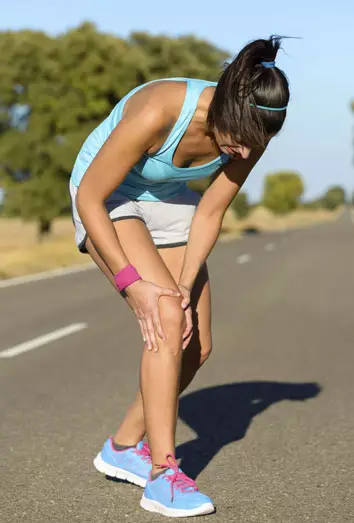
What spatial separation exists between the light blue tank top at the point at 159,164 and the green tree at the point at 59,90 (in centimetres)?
3293

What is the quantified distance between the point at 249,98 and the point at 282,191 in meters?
161

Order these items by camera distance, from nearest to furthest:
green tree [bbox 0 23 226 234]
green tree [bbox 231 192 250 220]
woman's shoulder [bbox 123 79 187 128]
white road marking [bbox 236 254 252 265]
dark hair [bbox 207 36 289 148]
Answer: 1. dark hair [bbox 207 36 289 148]
2. woman's shoulder [bbox 123 79 187 128]
3. white road marking [bbox 236 254 252 265]
4. green tree [bbox 0 23 226 234]
5. green tree [bbox 231 192 250 220]

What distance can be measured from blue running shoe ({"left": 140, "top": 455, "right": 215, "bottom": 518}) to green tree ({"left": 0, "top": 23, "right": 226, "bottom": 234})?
3338 centimetres

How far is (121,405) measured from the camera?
225 inches

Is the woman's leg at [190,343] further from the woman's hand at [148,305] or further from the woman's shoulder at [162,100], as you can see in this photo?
the woman's shoulder at [162,100]

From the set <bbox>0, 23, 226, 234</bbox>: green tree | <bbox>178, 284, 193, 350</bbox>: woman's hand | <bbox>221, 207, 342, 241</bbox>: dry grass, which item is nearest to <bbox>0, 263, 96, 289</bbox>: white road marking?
<bbox>178, 284, 193, 350</bbox>: woman's hand

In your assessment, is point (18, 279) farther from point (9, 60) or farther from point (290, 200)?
point (290, 200)

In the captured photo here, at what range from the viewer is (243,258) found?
2309cm

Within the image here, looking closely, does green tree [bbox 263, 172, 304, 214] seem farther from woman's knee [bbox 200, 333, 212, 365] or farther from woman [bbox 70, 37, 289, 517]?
woman [bbox 70, 37, 289, 517]

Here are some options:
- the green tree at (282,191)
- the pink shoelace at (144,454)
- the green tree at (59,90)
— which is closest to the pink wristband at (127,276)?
the pink shoelace at (144,454)

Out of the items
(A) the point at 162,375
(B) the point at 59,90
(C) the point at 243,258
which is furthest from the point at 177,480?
(B) the point at 59,90

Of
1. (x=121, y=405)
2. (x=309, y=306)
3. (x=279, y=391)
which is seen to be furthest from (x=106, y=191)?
(x=309, y=306)

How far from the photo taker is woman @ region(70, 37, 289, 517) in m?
3.26

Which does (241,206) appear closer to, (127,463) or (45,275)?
(45,275)
